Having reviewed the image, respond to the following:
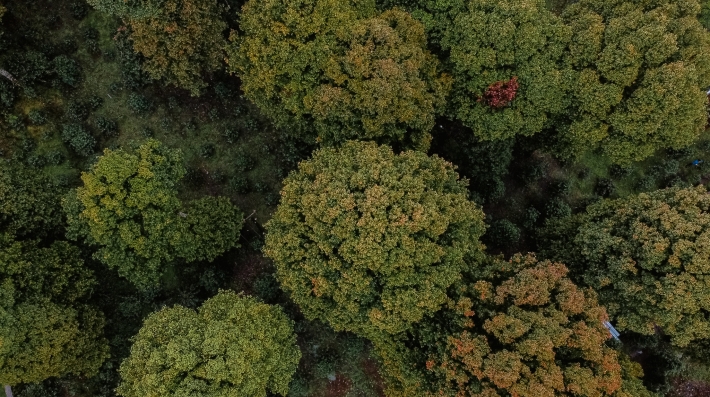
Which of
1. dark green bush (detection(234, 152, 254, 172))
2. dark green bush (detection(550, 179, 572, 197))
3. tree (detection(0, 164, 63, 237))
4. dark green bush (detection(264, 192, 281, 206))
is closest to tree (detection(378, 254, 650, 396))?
dark green bush (detection(550, 179, 572, 197))

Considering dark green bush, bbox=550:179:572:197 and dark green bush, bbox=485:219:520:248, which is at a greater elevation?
dark green bush, bbox=550:179:572:197

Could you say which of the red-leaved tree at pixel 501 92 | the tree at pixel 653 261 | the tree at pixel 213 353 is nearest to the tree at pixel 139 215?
the tree at pixel 213 353

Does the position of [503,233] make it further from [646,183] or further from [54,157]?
[54,157]

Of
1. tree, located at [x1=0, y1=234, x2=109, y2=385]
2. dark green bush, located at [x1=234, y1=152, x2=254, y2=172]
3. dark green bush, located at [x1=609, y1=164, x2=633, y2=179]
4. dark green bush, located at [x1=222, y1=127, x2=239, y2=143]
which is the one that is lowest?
tree, located at [x1=0, y1=234, x2=109, y2=385]

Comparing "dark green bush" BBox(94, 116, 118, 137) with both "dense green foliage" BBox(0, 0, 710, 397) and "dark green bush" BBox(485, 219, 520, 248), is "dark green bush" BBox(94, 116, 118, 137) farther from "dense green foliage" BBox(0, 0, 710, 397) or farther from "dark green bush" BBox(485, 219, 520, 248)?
"dark green bush" BBox(485, 219, 520, 248)

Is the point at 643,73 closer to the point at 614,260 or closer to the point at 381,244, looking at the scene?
the point at 614,260

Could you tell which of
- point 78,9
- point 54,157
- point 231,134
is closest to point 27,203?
point 54,157
